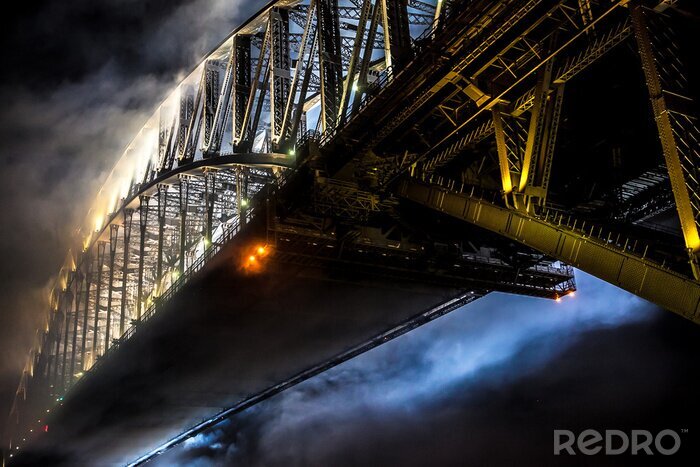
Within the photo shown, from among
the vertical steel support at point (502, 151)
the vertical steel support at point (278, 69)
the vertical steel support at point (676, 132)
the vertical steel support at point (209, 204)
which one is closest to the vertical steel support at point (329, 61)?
the vertical steel support at point (278, 69)

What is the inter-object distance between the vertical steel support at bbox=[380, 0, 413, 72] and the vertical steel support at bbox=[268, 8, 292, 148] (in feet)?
36.2

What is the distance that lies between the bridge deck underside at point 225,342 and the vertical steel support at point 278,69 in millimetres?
7354

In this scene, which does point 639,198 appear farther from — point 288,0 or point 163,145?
point 163,145

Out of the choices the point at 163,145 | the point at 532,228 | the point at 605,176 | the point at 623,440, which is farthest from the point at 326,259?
the point at 163,145

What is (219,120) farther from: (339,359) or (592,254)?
(592,254)

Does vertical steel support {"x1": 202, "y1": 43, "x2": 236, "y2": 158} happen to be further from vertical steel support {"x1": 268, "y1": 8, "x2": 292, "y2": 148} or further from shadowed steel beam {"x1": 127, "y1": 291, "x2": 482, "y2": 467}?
shadowed steel beam {"x1": 127, "y1": 291, "x2": 482, "y2": 467}

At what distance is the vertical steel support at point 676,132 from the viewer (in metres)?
15.3

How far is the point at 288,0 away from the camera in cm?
4603

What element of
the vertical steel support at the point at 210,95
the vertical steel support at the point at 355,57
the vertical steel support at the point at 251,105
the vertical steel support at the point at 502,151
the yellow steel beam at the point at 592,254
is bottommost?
the yellow steel beam at the point at 592,254

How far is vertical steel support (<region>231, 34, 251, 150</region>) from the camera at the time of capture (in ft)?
155

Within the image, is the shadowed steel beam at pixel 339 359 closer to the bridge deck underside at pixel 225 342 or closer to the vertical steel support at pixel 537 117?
the bridge deck underside at pixel 225 342

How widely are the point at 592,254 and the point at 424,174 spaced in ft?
34.6

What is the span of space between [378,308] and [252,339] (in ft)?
30.1

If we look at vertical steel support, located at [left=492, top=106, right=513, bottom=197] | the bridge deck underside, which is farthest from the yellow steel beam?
the bridge deck underside
